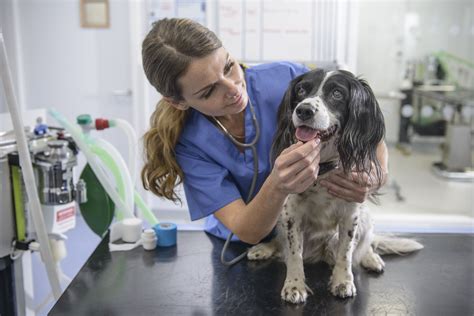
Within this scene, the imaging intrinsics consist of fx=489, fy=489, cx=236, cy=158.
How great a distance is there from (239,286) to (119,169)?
0.89 metres

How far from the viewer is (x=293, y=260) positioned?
126cm

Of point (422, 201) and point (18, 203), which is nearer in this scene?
point (18, 203)

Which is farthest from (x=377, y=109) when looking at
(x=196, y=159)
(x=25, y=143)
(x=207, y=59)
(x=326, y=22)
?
(x=326, y=22)

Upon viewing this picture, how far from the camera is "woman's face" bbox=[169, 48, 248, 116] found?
1237 mm

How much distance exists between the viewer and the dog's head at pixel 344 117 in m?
1.14

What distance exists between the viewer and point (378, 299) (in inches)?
46.8

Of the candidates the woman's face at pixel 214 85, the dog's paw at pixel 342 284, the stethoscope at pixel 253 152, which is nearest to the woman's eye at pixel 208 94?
the woman's face at pixel 214 85

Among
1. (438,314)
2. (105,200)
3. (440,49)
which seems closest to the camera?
(438,314)

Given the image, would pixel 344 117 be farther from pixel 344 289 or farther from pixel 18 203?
pixel 18 203

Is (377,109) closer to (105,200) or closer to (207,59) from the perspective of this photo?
(207,59)

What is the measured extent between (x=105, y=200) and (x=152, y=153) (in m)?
0.65

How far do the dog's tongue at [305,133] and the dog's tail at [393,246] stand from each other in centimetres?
52

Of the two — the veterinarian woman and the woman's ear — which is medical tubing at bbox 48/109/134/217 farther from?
the woman's ear

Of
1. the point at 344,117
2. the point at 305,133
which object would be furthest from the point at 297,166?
the point at 344,117
